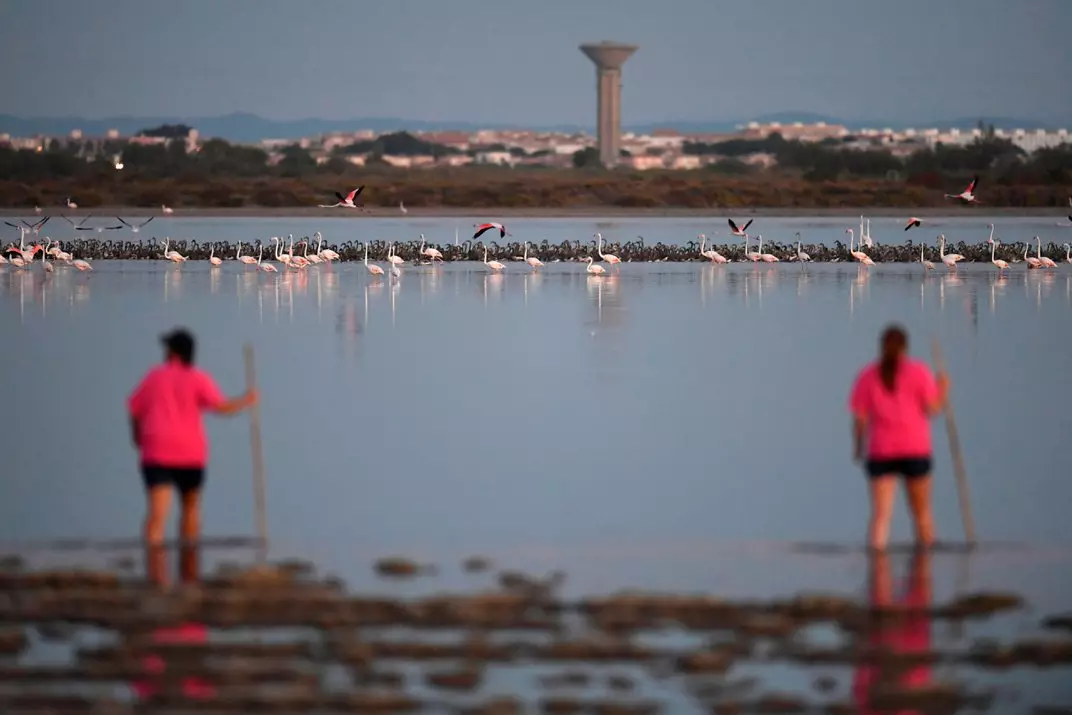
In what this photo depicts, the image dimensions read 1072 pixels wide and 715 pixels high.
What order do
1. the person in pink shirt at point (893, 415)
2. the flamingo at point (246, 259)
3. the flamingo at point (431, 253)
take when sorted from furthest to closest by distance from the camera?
the flamingo at point (431, 253) → the flamingo at point (246, 259) → the person in pink shirt at point (893, 415)

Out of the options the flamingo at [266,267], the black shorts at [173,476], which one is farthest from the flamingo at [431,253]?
the black shorts at [173,476]

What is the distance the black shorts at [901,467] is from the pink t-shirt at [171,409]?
3.68 meters

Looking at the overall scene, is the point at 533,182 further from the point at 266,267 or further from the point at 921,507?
the point at 921,507

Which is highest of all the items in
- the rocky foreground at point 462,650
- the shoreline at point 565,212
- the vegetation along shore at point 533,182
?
the vegetation along shore at point 533,182

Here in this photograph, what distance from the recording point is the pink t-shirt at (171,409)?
11.0m

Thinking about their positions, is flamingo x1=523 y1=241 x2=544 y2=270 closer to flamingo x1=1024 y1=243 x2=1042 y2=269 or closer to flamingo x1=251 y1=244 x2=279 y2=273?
flamingo x1=251 y1=244 x2=279 y2=273

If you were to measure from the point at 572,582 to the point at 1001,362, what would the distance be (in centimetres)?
1348

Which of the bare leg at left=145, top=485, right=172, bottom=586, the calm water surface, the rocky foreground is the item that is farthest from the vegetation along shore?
the rocky foreground

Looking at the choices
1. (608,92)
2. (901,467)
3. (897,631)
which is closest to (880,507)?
→ (901,467)

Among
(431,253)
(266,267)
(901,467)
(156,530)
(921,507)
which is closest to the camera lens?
(901,467)

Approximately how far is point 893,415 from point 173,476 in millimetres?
4023

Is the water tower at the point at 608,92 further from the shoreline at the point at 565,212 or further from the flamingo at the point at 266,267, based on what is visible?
the flamingo at the point at 266,267

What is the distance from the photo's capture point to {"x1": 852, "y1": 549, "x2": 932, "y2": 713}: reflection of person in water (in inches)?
350

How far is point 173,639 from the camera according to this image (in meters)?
9.38
